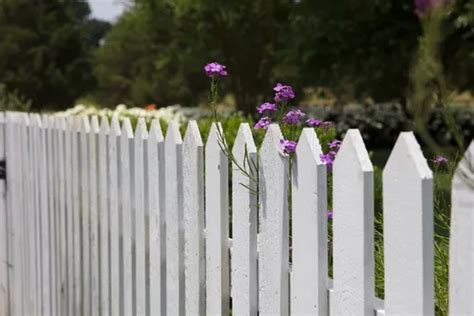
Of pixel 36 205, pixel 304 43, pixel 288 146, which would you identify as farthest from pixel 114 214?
pixel 304 43

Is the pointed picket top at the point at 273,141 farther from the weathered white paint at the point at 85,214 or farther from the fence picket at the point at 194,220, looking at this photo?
the weathered white paint at the point at 85,214

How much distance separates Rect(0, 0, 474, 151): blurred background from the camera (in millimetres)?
15839

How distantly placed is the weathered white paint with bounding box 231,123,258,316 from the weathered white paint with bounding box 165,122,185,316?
1.16ft

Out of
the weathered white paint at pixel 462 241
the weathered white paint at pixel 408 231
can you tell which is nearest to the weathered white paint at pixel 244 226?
the weathered white paint at pixel 408 231

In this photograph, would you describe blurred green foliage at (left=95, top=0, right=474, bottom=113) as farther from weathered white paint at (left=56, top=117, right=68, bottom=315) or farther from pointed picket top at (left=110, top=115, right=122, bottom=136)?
pointed picket top at (left=110, top=115, right=122, bottom=136)

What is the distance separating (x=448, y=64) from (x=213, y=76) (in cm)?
1683

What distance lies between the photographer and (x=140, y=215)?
2.88 metres

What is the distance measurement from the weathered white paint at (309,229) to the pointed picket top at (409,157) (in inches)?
10.9

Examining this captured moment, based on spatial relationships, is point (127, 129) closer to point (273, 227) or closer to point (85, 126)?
point (85, 126)

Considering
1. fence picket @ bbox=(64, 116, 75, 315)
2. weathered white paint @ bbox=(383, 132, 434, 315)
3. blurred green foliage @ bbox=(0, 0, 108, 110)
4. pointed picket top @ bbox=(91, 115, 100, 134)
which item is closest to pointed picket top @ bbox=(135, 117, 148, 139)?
pointed picket top @ bbox=(91, 115, 100, 134)

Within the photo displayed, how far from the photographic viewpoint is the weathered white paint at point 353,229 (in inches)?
62.4

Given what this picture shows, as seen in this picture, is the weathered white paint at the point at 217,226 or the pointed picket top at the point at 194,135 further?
the pointed picket top at the point at 194,135

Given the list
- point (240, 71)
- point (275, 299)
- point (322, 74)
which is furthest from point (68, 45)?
point (275, 299)

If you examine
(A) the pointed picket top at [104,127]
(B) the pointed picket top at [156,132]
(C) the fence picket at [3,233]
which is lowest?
(C) the fence picket at [3,233]
